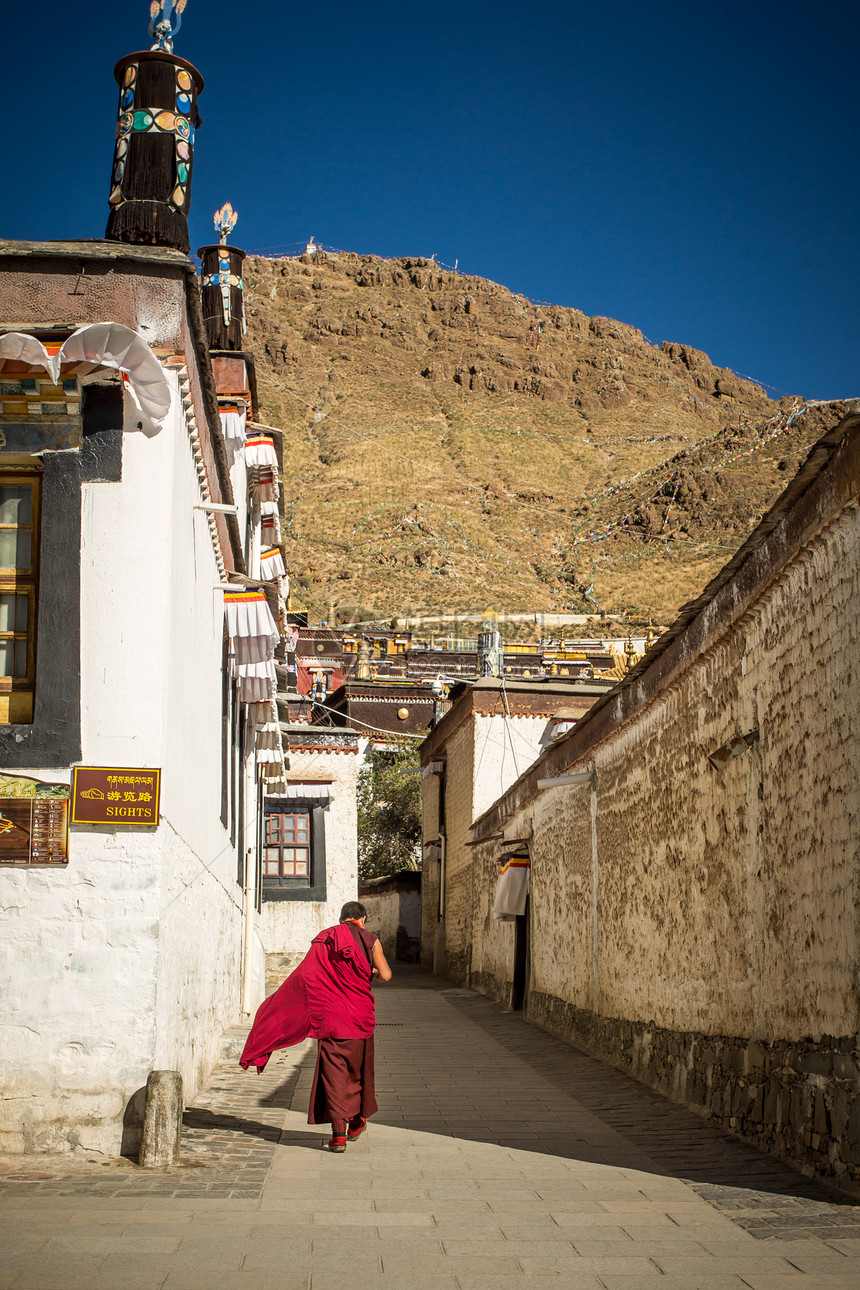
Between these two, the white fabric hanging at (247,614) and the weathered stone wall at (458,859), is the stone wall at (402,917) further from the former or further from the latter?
the white fabric hanging at (247,614)

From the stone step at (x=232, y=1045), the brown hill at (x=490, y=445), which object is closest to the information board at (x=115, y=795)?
the stone step at (x=232, y=1045)

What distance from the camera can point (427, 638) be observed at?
196 ft

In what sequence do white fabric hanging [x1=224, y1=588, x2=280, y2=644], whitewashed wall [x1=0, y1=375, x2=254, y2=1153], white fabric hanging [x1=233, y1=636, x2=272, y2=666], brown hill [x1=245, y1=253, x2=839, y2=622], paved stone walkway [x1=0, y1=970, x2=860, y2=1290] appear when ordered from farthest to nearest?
brown hill [x1=245, y1=253, x2=839, y2=622]
white fabric hanging [x1=233, y1=636, x2=272, y2=666]
white fabric hanging [x1=224, y1=588, x2=280, y2=644]
whitewashed wall [x1=0, y1=375, x2=254, y2=1153]
paved stone walkway [x1=0, y1=970, x2=860, y2=1290]

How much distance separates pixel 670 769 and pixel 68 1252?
6109 millimetres

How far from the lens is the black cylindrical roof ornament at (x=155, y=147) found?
8719mm

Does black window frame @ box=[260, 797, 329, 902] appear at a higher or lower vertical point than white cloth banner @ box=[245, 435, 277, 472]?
lower

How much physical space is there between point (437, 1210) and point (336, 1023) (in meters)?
1.51

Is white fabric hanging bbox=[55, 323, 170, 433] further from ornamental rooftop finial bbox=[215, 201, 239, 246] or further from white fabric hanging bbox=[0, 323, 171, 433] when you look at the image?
ornamental rooftop finial bbox=[215, 201, 239, 246]

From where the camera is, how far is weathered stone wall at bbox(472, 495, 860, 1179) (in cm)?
565

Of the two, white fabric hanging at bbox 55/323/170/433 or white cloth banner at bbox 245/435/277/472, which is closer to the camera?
white fabric hanging at bbox 55/323/170/433

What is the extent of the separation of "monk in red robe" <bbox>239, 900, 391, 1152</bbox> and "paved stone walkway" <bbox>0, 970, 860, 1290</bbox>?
0.23 m

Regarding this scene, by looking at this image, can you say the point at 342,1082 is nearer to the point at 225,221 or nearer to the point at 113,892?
the point at 113,892

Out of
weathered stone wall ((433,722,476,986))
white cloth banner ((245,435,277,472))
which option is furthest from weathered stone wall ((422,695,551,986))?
white cloth banner ((245,435,277,472))

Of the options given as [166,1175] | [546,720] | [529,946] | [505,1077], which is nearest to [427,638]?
[546,720]
